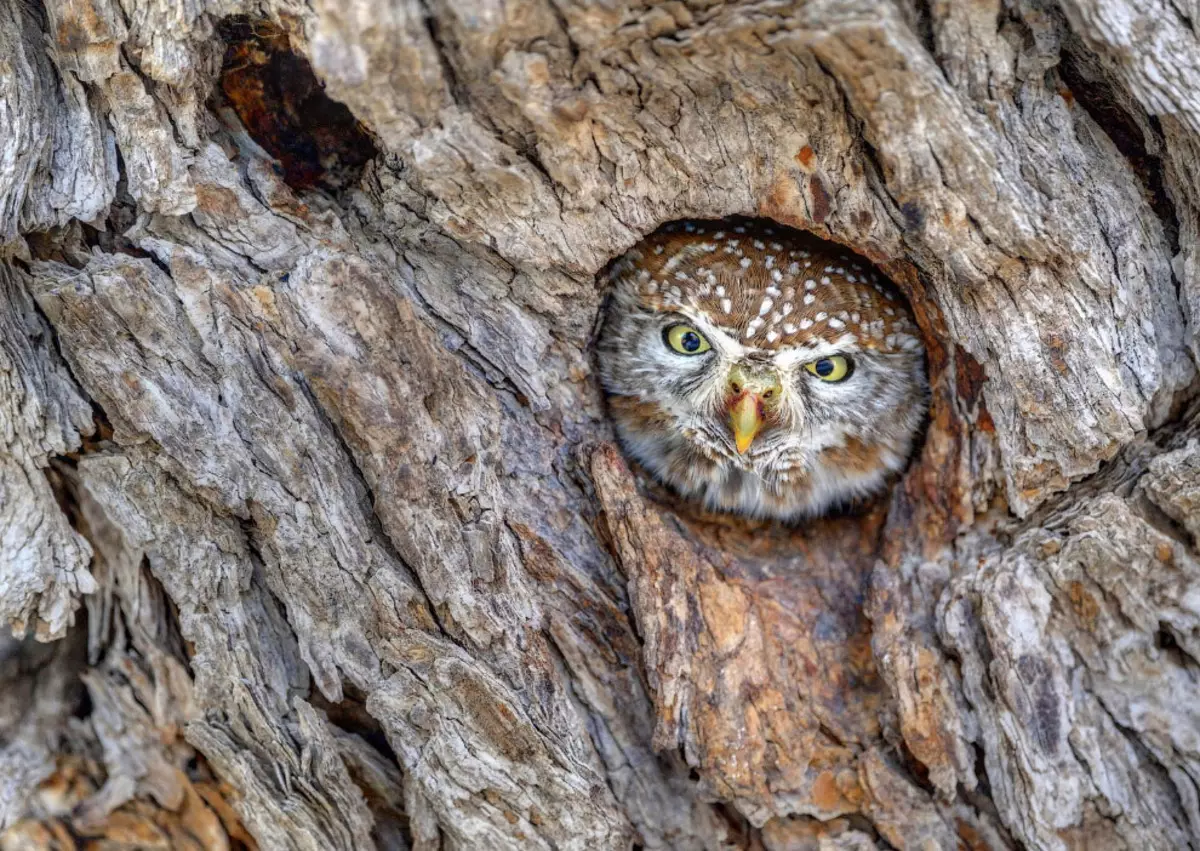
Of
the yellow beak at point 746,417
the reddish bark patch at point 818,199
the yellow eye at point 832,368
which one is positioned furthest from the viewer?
the yellow eye at point 832,368

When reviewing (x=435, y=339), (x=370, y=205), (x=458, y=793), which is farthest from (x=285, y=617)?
(x=370, y=205)

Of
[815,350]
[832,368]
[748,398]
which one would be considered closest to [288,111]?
[748,398]

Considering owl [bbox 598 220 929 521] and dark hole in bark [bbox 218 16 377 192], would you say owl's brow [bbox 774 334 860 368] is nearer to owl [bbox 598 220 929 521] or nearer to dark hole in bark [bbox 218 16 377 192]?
owl [bbox 598 220 929 521]

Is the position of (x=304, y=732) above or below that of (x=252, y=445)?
below

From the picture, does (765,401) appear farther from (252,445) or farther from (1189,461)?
(252,445)

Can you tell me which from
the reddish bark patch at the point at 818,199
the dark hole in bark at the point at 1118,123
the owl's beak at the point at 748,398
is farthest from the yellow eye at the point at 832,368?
the dark hole in bark at the point at 1118,123

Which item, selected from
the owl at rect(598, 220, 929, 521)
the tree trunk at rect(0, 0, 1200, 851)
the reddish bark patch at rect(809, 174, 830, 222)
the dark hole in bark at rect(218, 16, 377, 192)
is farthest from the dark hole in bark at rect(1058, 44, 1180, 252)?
the dark hole in bark at rect(218, 16, 377, 192)

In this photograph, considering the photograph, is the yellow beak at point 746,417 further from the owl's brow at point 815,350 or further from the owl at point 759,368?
the owl's brow at point 815,350
